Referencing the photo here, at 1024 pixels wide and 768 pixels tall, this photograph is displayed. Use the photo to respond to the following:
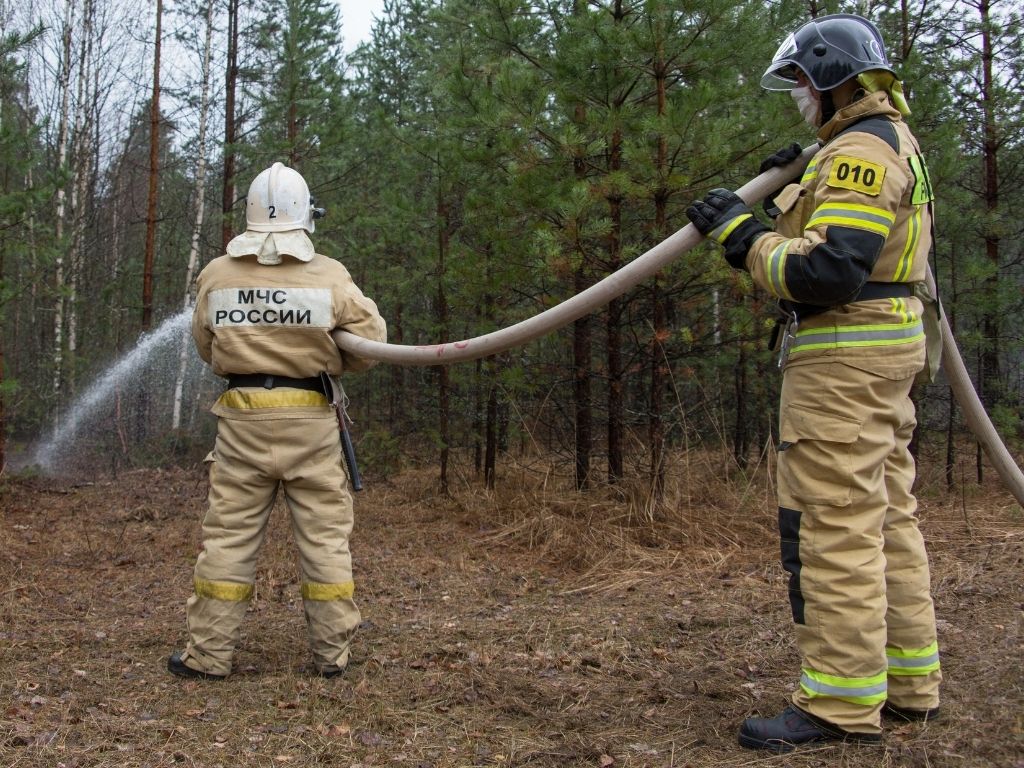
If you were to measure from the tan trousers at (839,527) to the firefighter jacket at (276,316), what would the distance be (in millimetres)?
2149

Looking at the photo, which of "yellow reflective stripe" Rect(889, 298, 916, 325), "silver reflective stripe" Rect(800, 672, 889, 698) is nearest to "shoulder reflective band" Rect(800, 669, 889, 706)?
"silver reflective stripe" Rect(800, 672, 889, 698)

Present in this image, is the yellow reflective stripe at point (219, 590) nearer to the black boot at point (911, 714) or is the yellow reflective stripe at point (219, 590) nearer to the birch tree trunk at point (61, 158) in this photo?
the black boot at point (911, 714)

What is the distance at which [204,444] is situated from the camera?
14.9 metres

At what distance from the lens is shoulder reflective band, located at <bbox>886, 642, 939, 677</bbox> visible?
3209 mm

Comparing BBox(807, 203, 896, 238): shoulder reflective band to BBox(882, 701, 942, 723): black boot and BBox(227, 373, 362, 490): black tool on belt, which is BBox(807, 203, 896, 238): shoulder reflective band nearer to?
BBox(882, 701, 942, 723): black boot

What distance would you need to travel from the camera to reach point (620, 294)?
3.66 meters

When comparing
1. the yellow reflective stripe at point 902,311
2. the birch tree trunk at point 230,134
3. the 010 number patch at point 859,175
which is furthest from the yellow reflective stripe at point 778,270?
the birch tree trunk at point 230,134

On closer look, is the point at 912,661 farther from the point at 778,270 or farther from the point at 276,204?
the point at 276,204

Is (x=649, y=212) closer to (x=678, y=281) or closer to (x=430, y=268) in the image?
(x=678, y=281)

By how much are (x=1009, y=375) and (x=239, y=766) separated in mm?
10442

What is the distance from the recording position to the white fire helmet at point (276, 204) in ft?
13.9

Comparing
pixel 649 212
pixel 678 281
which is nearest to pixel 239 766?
pixel 678 281

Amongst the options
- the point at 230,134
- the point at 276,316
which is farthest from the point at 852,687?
the point at 230,134

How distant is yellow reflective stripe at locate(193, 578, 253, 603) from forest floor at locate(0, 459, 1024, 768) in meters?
0.39
